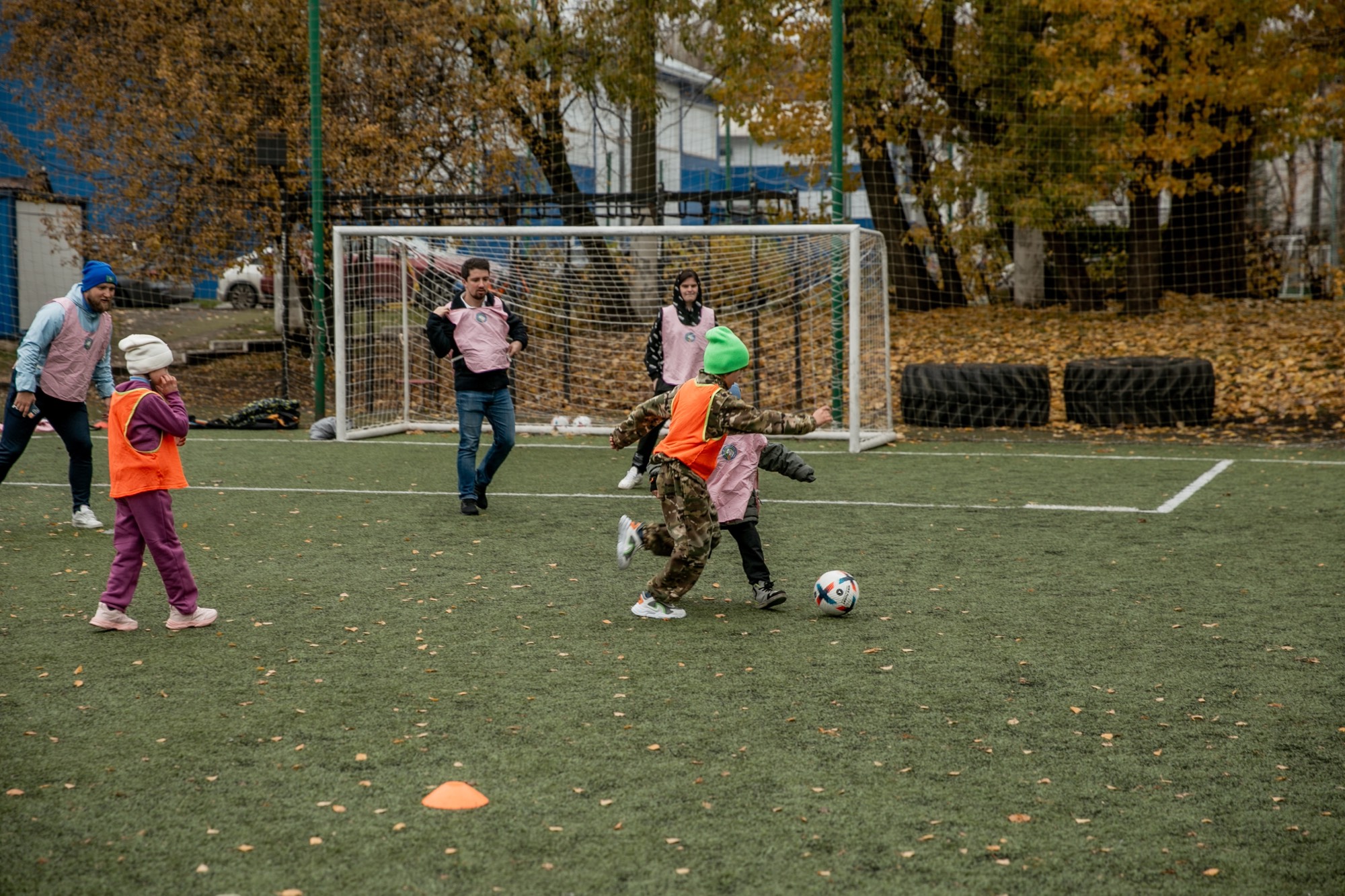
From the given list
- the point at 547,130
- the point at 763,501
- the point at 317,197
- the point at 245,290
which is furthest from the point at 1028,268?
the point at 245,290

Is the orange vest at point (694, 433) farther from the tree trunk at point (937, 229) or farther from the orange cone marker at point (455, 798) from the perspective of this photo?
the tree trunk at point (937, 229)

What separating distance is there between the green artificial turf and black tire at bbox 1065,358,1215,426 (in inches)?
207

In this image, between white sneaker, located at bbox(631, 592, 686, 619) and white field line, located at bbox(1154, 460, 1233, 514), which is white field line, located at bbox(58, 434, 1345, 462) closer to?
white field line, located at bbox(1154, 460, 1233, 514)

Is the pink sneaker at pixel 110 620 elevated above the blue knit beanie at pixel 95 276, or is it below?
below

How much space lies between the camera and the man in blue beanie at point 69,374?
783 cm

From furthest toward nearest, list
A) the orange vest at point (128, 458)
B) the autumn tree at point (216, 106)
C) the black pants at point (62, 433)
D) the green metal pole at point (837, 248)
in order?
the autumn tree at point (216, 106) → the green metal pole at point (837, 248) → the black pants at point (62, 433) → the orange vest at point (128, 458)

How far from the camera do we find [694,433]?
6066 millimetres

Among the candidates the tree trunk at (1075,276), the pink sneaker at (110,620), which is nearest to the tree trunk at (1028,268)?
the tree trunk at (1075,276)

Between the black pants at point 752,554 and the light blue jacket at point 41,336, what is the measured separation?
403 cm

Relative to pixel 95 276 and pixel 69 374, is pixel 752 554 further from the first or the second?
→ pixel 69 374

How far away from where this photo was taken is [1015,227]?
21.6m

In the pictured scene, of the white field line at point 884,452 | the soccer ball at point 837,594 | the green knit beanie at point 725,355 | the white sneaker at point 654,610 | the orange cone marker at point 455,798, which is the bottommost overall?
the orange cone marker at point 455,798

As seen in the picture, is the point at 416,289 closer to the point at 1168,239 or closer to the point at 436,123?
the point at 436,123

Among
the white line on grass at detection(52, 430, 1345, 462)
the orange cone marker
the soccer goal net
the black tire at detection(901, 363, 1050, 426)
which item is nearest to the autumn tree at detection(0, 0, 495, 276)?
the soccer goal net
